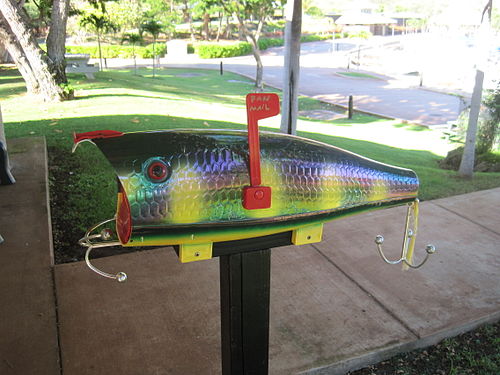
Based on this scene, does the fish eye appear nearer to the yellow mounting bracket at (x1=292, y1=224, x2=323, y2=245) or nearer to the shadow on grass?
the yellow mounting bracket at (x1=292, y1=224, x2=323, y2=245)

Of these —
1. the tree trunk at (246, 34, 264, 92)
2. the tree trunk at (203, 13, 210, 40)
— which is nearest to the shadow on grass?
the tree trunk at (246, 34, 264, 92)

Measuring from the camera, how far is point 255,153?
1508 millimetres

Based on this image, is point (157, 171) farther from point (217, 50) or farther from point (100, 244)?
point (217, 50)

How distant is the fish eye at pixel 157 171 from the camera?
1.42 m

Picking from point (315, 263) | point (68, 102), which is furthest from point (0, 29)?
point (315, 263)

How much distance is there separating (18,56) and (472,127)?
29.3 feet

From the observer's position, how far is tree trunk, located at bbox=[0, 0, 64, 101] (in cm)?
917

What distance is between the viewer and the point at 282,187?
1601 millimetres

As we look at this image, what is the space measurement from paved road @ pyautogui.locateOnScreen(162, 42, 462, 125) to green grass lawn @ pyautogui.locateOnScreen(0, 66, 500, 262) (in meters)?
1.67

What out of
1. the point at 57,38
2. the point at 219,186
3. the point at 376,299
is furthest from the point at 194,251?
the point at 57,38

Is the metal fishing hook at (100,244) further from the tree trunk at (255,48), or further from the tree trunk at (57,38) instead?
the tree trunk at (255,48)

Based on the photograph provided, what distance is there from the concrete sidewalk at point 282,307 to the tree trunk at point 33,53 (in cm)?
655

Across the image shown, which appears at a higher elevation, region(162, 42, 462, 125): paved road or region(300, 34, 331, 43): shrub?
region(300, 34, 331, 43): shrub

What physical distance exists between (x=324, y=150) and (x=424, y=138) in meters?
10.6
